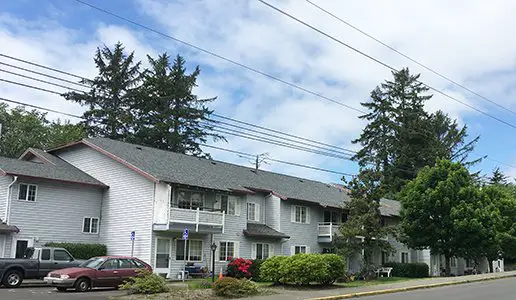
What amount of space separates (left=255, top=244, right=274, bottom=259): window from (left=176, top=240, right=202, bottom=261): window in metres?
4.63

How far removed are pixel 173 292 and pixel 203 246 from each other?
46.2 ft

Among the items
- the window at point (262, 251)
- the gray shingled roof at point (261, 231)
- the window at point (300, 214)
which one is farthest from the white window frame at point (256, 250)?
the window at point (300, 214)

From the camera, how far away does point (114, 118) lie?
58.5 meters

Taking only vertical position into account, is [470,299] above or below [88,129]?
below

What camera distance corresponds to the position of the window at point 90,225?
32972mm

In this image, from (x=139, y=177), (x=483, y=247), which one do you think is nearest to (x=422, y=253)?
(x=483, y=247)

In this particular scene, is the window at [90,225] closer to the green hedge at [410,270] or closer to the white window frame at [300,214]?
the white window frame at [300,214]

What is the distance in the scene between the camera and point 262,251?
37312 millimetres

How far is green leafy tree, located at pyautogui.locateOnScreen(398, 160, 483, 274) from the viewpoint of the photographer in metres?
37.2

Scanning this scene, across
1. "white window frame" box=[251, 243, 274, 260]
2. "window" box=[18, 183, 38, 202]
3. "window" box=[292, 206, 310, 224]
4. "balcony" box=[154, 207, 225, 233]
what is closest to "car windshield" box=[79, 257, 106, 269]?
"balcony" box=[154, 207, 225, 233]

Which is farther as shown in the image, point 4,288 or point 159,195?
point 159,195

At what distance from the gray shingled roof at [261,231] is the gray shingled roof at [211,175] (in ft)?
8.49

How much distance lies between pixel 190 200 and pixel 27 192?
362 inches

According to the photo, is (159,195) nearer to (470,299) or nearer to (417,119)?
(470,299)
